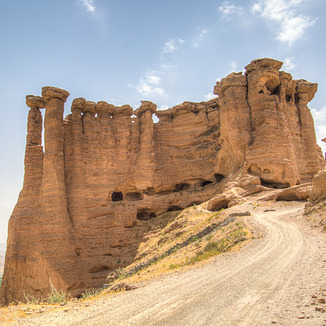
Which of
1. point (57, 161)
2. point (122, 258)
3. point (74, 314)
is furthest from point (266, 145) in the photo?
point (74, 314)

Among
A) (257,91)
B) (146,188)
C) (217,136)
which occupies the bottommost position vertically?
(146,188)

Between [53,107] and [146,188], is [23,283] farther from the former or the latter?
[53,107]

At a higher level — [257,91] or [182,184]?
[257,91]

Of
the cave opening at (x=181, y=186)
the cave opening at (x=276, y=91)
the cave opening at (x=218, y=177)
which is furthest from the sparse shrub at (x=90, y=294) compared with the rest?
the cave opening at (x=276, y=91)

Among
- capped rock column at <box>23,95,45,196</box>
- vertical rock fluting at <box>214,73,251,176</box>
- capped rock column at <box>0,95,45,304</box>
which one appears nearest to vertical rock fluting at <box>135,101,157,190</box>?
vertical rock fluting at <box>214,73,251,176</box>

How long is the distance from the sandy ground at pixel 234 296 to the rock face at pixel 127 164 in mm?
16125

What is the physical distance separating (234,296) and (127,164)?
27.5 meters

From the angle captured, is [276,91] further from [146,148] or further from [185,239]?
[185,239]

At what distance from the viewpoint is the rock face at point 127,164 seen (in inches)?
1128

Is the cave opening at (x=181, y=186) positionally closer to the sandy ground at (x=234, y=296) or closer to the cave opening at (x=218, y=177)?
the cave opening at (x=218, y=177)

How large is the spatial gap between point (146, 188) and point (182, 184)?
170 inches

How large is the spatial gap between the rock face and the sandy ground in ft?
52.9

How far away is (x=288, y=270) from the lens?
9.61 m

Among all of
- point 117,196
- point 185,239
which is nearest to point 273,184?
point 185,239
